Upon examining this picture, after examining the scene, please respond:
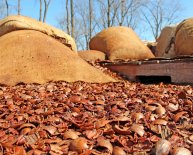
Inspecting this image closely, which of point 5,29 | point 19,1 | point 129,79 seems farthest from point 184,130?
point 19,1

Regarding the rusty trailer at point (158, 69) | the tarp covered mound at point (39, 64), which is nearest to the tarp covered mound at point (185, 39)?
the rusty trailer at point (158, 69)

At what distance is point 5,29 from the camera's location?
712 centimetres

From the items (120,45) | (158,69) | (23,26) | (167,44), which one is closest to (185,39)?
(158,69)

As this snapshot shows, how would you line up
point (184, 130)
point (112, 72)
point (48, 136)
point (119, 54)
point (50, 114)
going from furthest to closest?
point (119, 54) → point (112, 72) → point (50, 114) → point (184, 130) → point (48, 136)

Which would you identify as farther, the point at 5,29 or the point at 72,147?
the point at 5,29

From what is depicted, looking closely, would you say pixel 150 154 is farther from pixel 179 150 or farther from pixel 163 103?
pixel 163 103

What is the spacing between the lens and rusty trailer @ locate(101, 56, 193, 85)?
17.9 ft

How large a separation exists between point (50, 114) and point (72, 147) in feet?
2.01

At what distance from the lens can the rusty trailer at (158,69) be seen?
5.46 m

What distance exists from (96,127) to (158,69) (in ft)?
13.1

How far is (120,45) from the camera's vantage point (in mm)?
8641

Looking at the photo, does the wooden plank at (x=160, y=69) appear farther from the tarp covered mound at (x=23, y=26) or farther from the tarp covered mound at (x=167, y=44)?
the tarp covered mound at (x=167, y=44)

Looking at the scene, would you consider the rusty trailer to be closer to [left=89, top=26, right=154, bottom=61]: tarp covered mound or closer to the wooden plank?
the wooden plank

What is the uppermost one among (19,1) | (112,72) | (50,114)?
(19,1)
